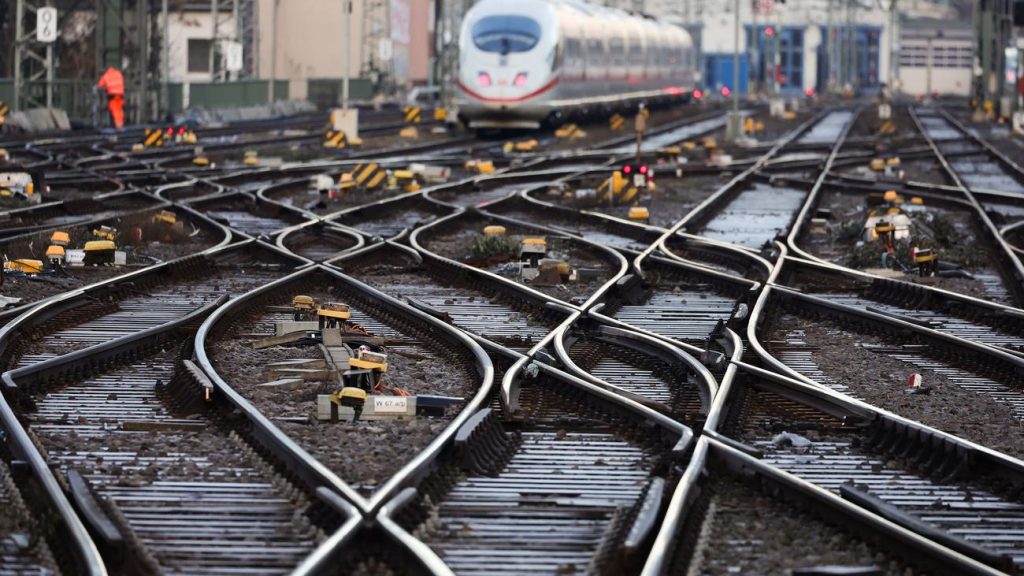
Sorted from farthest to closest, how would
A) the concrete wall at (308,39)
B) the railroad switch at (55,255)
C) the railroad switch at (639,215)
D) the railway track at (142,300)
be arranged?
the concrete wall at (308,39) < the railroad switch at (639,215) < the railroad switch at (55,255) < the railway track at (142,300)

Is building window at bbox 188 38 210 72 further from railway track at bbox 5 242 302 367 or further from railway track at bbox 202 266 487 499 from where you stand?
railway track at bbox 202 266 487 499

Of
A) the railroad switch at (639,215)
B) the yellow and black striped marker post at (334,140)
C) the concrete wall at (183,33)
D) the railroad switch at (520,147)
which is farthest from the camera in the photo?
the concrete wall at (183,33)

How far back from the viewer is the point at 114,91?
1564 inches

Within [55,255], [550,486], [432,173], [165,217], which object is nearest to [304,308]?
[55,255]

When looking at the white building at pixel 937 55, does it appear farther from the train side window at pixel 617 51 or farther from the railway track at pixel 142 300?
the railway track at pixel 142 300

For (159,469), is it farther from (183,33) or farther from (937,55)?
(937,55)

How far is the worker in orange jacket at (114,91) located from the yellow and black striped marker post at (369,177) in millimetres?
16673

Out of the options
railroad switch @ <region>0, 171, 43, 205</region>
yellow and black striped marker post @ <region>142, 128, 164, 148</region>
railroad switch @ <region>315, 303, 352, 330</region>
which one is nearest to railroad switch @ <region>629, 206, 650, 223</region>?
railroad switch @ <region>0, 171, 43, 205</region>

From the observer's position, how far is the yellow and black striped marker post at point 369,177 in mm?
23953

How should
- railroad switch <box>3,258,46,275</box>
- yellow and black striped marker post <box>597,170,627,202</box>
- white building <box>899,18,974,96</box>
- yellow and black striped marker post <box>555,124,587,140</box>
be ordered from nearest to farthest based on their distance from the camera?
railroad switch <box>3,258,46,275</box>
yellow and black striped marker post <box>597,170,627,202</box>
yellow and black striped marker post <box>555,124,587,140</box>
white building <box>899,18,974,96</box>

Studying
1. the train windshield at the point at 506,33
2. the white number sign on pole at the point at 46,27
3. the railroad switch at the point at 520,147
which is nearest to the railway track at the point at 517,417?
the railroad switch at the point at 520,147

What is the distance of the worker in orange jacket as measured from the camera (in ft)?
130

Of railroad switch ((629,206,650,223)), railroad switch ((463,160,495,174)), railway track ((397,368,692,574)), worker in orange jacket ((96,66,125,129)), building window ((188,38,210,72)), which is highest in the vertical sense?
building window ((188,38,210,72))

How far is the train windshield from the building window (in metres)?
27.9
